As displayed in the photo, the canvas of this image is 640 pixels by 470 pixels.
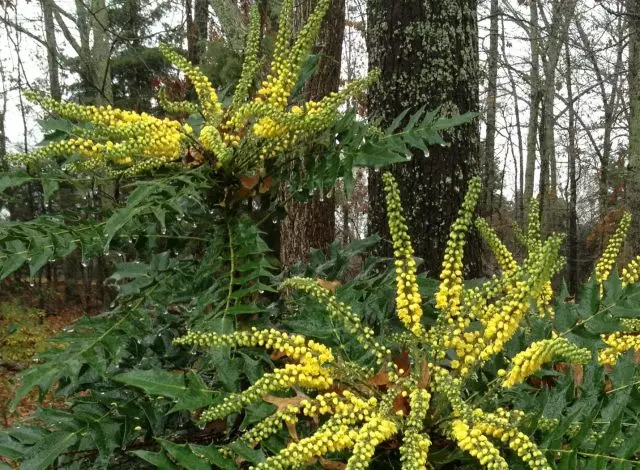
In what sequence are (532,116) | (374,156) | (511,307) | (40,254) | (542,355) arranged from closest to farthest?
1. (542,355)
2. (511,307)
3. (40,254)
4. (374,156)
5. (532,116)

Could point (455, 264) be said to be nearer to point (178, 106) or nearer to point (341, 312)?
point (341, 312)

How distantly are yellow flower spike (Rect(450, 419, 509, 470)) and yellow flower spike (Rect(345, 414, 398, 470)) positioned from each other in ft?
0.42

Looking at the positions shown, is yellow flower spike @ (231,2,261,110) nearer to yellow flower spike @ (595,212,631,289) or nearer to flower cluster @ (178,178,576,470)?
flower cluster @ (178,178,576,470)

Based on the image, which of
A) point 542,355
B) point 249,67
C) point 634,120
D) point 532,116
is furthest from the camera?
point 532,116

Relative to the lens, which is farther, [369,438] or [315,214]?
[315,214]

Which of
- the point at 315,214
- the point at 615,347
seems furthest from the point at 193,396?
the point at 315,214

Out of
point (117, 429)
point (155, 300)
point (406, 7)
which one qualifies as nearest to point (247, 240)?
point (155, 300)

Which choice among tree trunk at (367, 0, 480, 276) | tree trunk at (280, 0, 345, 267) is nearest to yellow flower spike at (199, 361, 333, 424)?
tree trunk at (367, 0, 480, 276)

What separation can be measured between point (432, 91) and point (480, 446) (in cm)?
206

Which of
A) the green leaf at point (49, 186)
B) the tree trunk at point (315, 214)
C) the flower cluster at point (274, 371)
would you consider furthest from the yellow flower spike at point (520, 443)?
the tree trunk at point (315, 214)

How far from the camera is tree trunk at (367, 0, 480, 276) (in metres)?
2.90

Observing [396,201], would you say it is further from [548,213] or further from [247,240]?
[548,213]

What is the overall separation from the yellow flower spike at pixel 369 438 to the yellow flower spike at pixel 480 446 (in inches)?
5.1

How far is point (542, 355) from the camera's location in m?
1.25
